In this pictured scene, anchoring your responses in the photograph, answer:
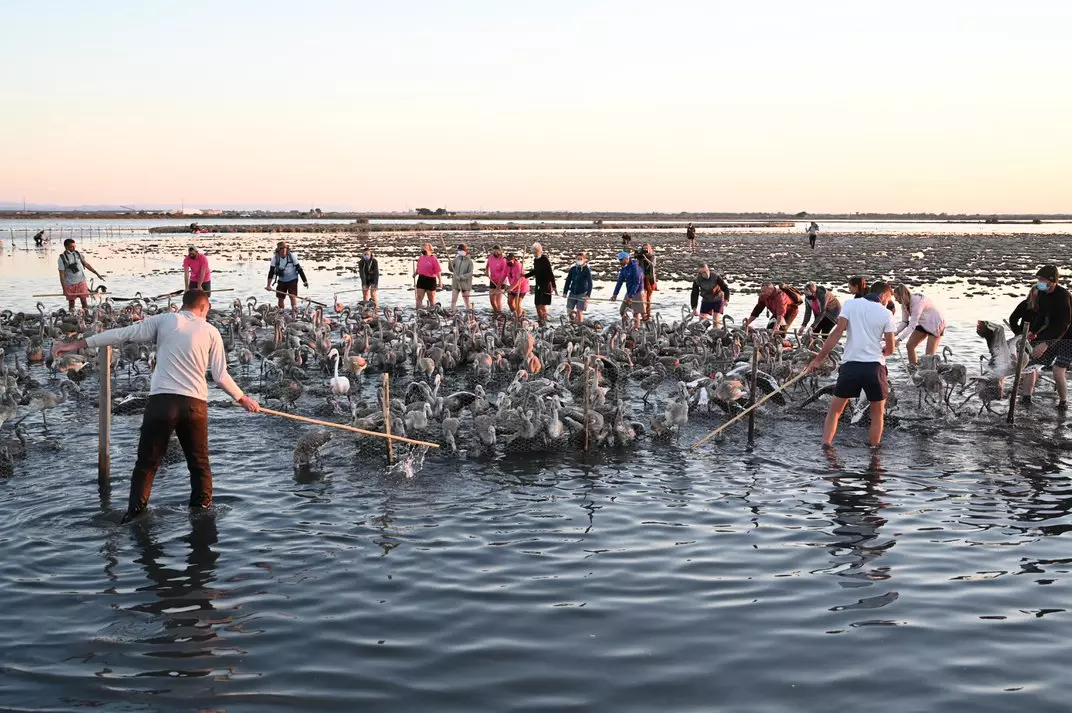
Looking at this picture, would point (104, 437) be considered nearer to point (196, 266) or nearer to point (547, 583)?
point (547, 583)

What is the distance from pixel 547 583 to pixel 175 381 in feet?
13.2

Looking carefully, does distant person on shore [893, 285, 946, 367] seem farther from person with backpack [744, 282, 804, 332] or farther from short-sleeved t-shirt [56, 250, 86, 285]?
short-sleeved t-shirt [56, 250, 86, 285]

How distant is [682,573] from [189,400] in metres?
4.90

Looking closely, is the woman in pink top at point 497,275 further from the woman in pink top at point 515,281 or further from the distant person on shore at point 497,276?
the woman in pink top at point 515,281

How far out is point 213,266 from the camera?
148ft

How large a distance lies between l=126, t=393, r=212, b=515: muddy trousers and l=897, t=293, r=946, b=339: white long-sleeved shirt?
12078mm

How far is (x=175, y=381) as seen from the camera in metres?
8.48

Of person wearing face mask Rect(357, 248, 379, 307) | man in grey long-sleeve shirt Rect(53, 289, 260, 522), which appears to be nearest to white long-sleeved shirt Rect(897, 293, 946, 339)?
man in grey long-sleeve shirt Rect(53, 289, 260, 522)

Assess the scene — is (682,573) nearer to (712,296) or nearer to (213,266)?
(712,296)

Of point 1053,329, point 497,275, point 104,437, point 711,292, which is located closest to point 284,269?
point 497,275

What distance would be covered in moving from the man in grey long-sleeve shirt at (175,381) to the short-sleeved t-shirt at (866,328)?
7096 millimetres

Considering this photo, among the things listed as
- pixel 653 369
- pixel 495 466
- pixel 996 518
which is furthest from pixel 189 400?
pixel 653 369

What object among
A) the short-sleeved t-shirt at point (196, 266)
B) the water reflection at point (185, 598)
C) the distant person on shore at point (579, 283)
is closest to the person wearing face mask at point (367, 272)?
the short-sleeved t-shirt at point (196, 266)

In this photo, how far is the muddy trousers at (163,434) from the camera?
8.48 m
